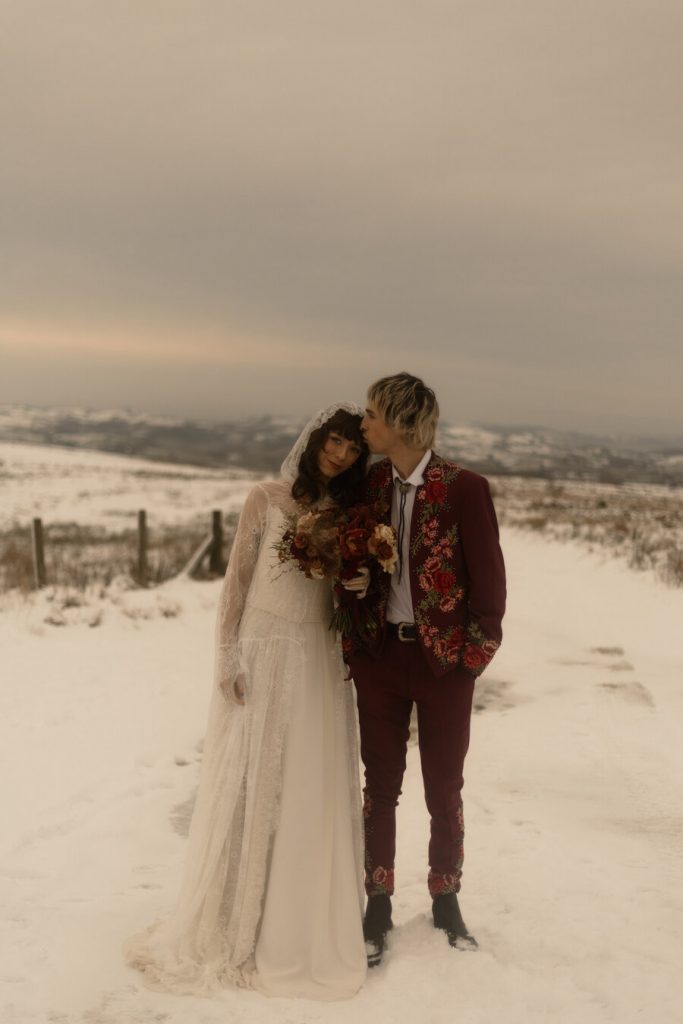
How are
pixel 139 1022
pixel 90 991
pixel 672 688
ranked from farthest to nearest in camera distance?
pixel 672 688 → pixel 90 991 → pixel 139 1022

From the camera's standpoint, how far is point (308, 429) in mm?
3117

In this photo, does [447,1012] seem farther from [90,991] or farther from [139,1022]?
[90,991]

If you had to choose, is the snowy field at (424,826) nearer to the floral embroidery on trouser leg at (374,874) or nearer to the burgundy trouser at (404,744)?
the floral embroidery on trouser leg at (374,874)

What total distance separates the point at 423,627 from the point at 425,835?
6.90 ft

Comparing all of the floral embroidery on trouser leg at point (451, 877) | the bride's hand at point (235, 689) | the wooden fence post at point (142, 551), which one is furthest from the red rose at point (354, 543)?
the wooden fence post at point (142, 551)

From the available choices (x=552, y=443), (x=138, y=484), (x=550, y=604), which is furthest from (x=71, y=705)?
(x=552, y=443)

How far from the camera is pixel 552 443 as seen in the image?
440ft

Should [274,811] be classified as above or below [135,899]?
above

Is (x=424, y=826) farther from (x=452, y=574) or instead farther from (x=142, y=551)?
(x=142, y=551)

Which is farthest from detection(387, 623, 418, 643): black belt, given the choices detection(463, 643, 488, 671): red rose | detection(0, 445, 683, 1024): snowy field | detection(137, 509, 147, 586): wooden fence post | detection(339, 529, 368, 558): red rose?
detection(137, 509, 147, 586): wooden fence post

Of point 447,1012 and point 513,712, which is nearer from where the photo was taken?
point 447,1012

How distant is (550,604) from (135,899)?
8.63m

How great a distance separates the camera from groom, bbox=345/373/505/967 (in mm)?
2982

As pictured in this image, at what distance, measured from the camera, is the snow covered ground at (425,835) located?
2912mm
